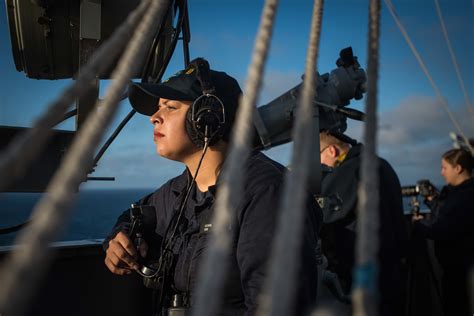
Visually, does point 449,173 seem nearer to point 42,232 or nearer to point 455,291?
point 455,291

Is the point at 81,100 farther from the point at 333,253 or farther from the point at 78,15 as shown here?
the point at 333,253

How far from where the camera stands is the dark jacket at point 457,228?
6.28ft

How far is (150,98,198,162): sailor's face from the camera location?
3.65 feet

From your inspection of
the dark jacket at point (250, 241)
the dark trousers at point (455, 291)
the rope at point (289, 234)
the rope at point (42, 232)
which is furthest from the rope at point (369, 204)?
the dark trousers at point (455, 291)

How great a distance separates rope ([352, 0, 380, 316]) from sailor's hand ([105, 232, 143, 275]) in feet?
2.63

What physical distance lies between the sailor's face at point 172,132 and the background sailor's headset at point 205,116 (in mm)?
21

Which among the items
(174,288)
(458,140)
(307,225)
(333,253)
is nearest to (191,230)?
(174,288)

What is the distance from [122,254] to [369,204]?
2.73ft

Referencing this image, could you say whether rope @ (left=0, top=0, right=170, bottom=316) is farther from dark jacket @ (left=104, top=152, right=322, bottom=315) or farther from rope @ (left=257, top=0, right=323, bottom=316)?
dark jacket @ (left=104, top=152, right=322, bottom=315)

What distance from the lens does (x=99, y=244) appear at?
150 cm

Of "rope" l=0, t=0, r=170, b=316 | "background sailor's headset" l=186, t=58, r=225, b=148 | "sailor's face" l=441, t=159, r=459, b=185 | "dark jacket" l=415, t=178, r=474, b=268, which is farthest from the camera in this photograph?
"sailor's face" l=441, t=159, r=459, b=185

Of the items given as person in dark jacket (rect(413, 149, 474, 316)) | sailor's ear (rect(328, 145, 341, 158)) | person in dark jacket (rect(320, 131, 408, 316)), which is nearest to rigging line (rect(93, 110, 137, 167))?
person in dark jacket (rect(320, 131, 408, 316))

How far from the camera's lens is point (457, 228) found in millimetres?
1916

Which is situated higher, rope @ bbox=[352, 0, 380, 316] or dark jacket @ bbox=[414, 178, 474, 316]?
rope @ bbox=[352, 0, 380, 316]
